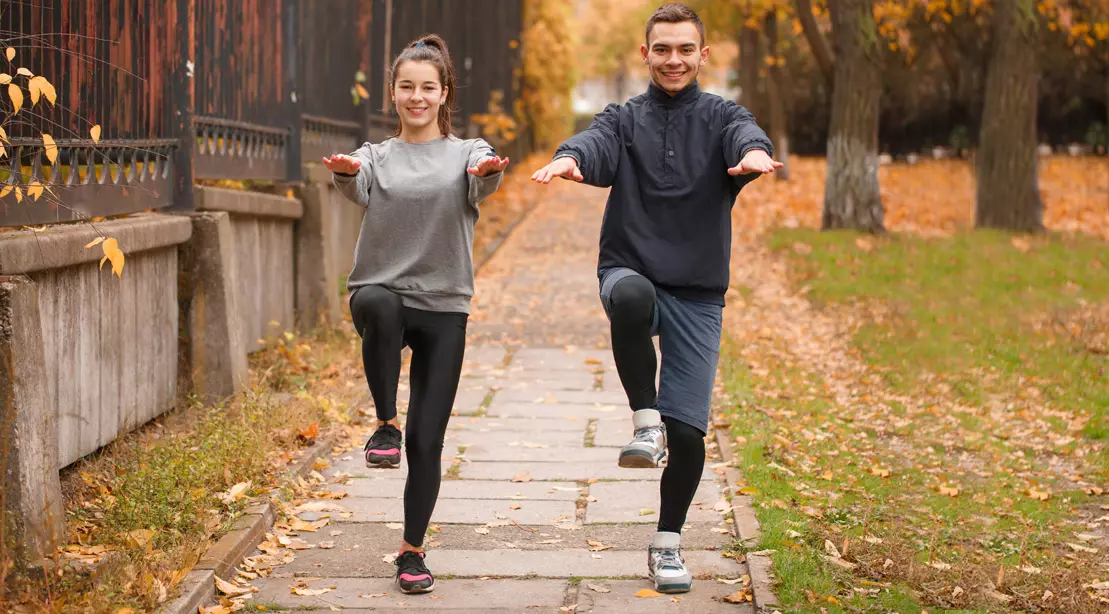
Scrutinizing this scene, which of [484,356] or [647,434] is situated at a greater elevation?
[647,434]

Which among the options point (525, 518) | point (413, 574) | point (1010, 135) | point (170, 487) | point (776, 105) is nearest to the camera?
point (413, 574)

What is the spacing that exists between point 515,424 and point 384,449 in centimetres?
342

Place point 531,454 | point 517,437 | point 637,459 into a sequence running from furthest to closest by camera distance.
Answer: point 517,437 → point 531,454 → point 637,459

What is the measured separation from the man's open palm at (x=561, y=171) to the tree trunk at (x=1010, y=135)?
14.5 m

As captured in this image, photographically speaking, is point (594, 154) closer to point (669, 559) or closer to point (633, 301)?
point (633, 301)

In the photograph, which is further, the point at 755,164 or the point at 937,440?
the point at 937,440

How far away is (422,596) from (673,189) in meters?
1.76

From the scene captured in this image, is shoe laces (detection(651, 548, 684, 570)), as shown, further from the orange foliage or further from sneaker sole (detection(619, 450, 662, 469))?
the orange foliage

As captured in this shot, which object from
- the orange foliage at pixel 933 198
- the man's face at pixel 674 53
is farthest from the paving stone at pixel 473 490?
the orange foliage at pixel 933 198

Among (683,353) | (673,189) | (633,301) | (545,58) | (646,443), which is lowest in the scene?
(646,443)

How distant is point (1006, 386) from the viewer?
31.4 ft

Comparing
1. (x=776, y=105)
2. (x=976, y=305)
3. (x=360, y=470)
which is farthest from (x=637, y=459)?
(x=776, y=105)

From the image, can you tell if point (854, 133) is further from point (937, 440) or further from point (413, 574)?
point (413, 574)

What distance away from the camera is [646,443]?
466 cm
